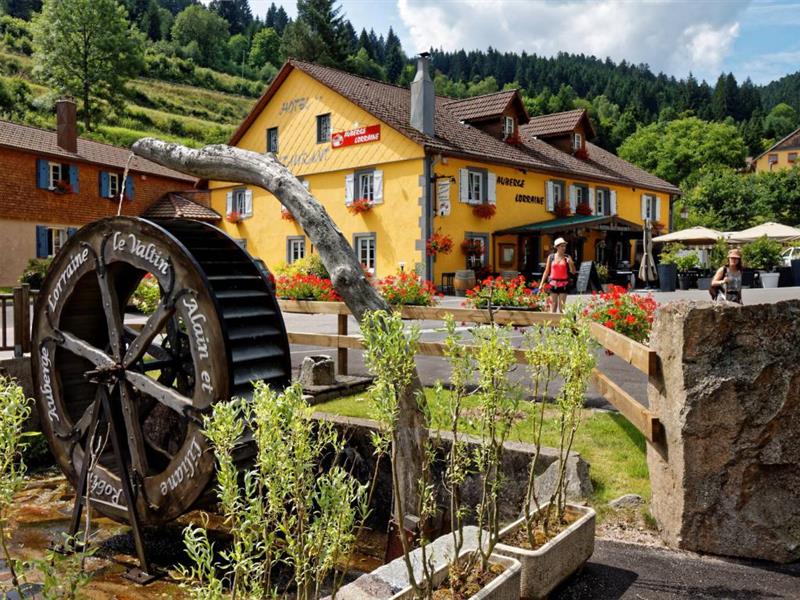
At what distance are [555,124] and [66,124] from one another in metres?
19.7

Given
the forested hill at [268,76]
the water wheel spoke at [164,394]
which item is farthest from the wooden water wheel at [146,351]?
the forested hill at [268,76]

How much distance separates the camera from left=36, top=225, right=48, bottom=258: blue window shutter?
27297mm

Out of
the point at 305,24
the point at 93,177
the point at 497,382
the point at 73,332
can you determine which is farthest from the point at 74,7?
the point at 497,382

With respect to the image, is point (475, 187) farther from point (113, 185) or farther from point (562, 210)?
point (113, 185)

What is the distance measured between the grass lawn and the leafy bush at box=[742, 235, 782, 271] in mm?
24814

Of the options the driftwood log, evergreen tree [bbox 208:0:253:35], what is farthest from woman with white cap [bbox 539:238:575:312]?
evergreen tree [bbox 208:0:253:35]

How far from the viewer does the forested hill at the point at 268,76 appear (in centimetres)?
5331

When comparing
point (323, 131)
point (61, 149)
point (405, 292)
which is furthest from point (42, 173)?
point (405, 292)

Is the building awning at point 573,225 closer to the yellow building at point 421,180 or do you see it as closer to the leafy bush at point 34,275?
the yellow building at point 421,180

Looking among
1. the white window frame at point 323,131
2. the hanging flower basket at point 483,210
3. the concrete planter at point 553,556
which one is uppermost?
the white window frame at point 323,131

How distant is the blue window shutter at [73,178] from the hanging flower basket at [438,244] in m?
15.1

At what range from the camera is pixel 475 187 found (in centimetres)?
2420

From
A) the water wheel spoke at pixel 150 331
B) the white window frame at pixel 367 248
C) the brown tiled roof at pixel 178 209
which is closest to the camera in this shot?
the water wheel spoke at pixel 150 331

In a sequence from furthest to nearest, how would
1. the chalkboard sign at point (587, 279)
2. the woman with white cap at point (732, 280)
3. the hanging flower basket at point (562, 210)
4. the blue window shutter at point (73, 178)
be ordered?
the blue window shutter at point (73, 178), the hanging flower basket at point (562, 210), the chalkboard sign at point (587, 279), the woman with white cap at point (732, 280)
